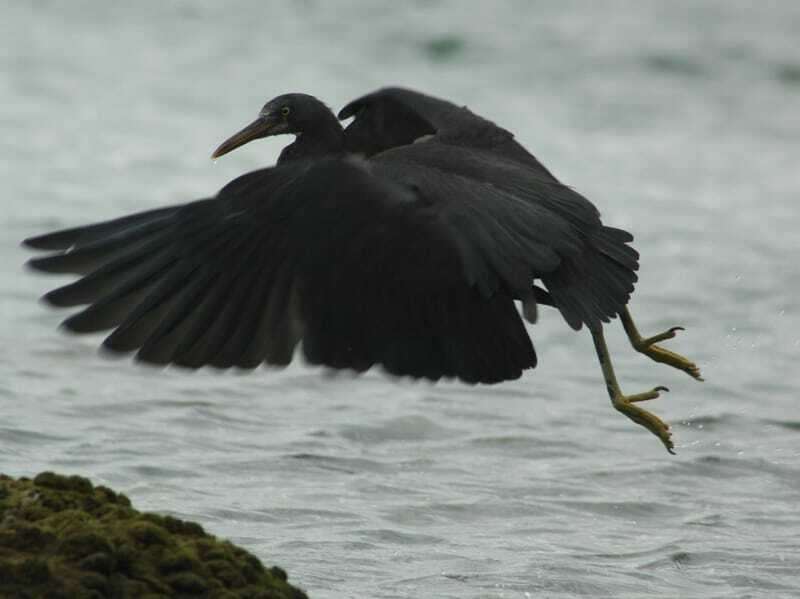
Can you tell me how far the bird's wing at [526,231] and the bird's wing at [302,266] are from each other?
1.2 inches

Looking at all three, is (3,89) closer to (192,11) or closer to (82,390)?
(192,11)

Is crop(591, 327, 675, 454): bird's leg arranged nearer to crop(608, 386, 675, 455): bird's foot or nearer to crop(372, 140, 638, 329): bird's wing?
crop(608, 386, 675, 455): bird's foot

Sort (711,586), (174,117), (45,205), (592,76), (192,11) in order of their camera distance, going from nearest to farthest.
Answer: (711,586), (45,205), (174,117), (592,76), (192,11)

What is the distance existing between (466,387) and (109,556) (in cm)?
421

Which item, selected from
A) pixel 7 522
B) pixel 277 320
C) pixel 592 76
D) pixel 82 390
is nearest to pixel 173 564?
pixel 7 522

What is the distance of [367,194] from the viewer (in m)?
4.93

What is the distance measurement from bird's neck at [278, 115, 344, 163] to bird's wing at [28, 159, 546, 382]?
4.08 ft

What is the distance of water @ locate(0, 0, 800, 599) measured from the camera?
6.01 metres

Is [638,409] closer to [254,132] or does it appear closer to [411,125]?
[411,125]

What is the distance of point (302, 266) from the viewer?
496cm

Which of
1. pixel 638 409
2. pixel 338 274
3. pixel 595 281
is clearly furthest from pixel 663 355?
pixel 338 274

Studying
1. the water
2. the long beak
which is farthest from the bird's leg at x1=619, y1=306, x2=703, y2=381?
the long beak

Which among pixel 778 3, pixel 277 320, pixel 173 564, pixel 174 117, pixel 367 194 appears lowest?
pixel 173 564

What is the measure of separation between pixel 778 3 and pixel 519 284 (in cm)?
1333
